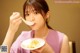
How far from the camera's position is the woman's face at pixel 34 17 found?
0.84 meters

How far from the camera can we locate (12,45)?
2.81ft

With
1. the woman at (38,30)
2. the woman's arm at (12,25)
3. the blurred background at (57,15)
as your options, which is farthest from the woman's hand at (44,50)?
the blurred background at (57,15)

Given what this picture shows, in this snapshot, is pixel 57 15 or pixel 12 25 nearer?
pixel 12 25

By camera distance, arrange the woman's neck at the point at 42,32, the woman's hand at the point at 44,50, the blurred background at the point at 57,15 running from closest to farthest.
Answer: the woman's hand at the point at 44,50 < the woman's neck at the point at 42,32 < the blurred background at the point at 57,15

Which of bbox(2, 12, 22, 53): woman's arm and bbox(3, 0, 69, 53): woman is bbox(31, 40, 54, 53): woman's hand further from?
bbox(2, 12, 22, 53): woman's arm

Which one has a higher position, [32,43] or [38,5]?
[38,5]

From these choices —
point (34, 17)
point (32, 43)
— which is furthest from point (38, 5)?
point (32, 43)

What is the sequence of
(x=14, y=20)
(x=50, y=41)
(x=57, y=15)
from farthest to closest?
(x=57, y=15) → (x=50, y=41) → (x=14, y=20)

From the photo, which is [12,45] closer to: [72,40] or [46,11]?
[46,11]

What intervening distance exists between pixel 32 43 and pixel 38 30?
94mm

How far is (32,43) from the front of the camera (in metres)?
0.81

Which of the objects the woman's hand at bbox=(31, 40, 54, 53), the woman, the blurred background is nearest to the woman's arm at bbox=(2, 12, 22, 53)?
the woman

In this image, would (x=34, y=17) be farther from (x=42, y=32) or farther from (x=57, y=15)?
(x=57, y=15)

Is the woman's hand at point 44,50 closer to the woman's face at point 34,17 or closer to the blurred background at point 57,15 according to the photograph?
the woman's face at point 34,17
